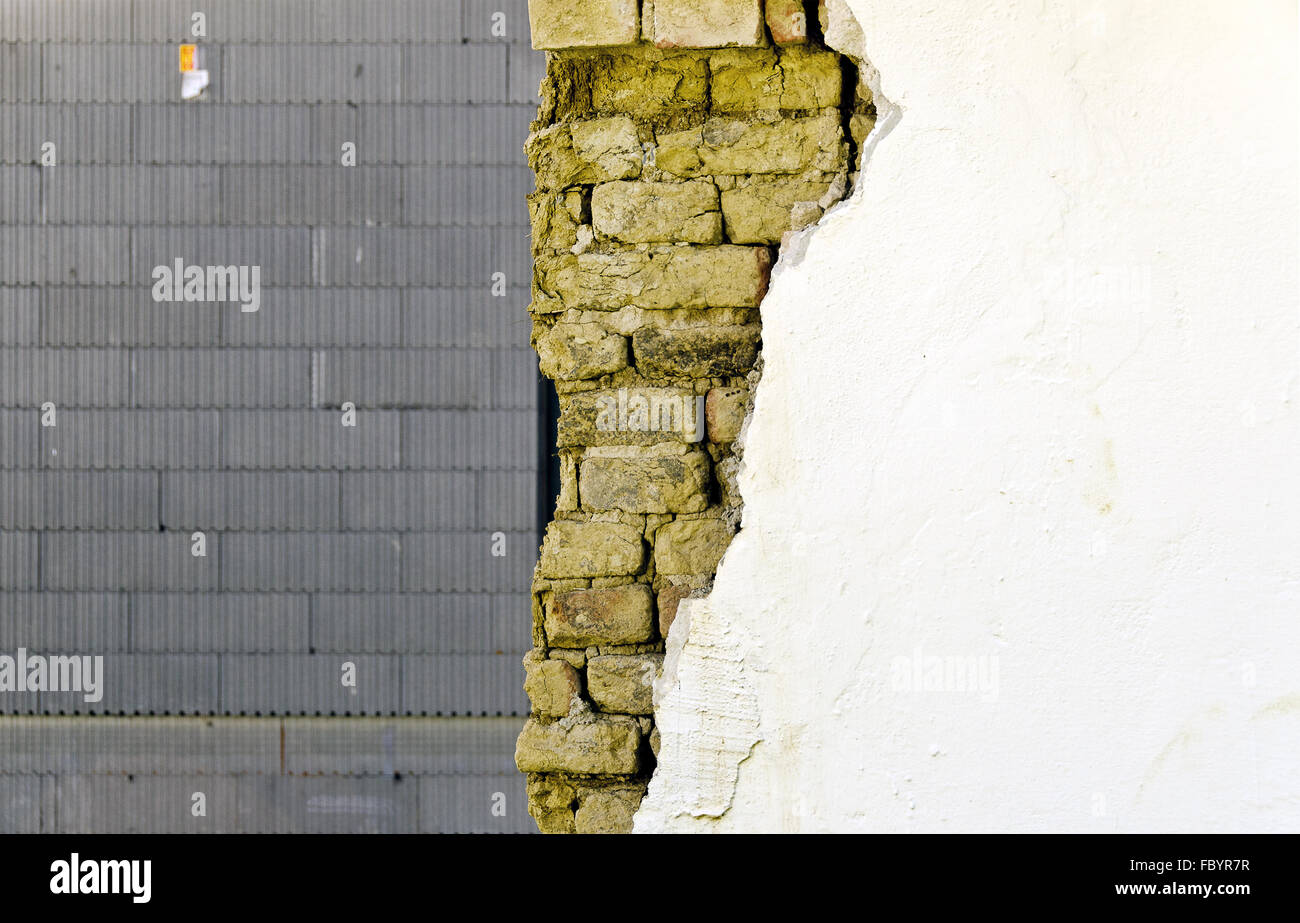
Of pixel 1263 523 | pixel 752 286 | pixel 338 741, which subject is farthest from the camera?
pixel 338 741

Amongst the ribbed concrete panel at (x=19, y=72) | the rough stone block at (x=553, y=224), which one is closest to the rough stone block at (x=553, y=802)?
the rough stone block at (x=553, y=224)

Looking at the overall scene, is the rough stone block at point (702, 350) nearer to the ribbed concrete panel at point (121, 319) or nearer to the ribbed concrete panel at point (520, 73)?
the ribbed concrete panel at point (520, 73)

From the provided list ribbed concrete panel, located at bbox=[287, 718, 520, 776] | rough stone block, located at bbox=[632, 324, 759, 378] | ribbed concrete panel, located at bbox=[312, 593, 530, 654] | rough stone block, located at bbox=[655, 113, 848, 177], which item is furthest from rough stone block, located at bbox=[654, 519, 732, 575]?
ribbed concrete panel, located at bbox=[287, 718, 520, 776]

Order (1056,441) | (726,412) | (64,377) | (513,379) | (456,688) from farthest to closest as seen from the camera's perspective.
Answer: (64,377), (513,379), (456,688), (726,412), (1056,441)

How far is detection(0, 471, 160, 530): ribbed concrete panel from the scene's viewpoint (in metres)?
4.90

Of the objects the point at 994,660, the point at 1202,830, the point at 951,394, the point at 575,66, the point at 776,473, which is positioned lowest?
the point at 1202,830

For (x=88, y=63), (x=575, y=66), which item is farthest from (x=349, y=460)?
(x=575, y=66)

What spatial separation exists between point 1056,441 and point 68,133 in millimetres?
4929

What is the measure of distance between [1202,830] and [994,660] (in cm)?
41

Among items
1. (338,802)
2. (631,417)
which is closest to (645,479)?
(631,417)

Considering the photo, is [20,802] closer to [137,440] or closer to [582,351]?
[137,440]

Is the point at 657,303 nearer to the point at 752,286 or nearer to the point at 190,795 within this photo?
the point at 752,286

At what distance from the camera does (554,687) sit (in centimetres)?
180

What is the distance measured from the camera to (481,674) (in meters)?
4.79
